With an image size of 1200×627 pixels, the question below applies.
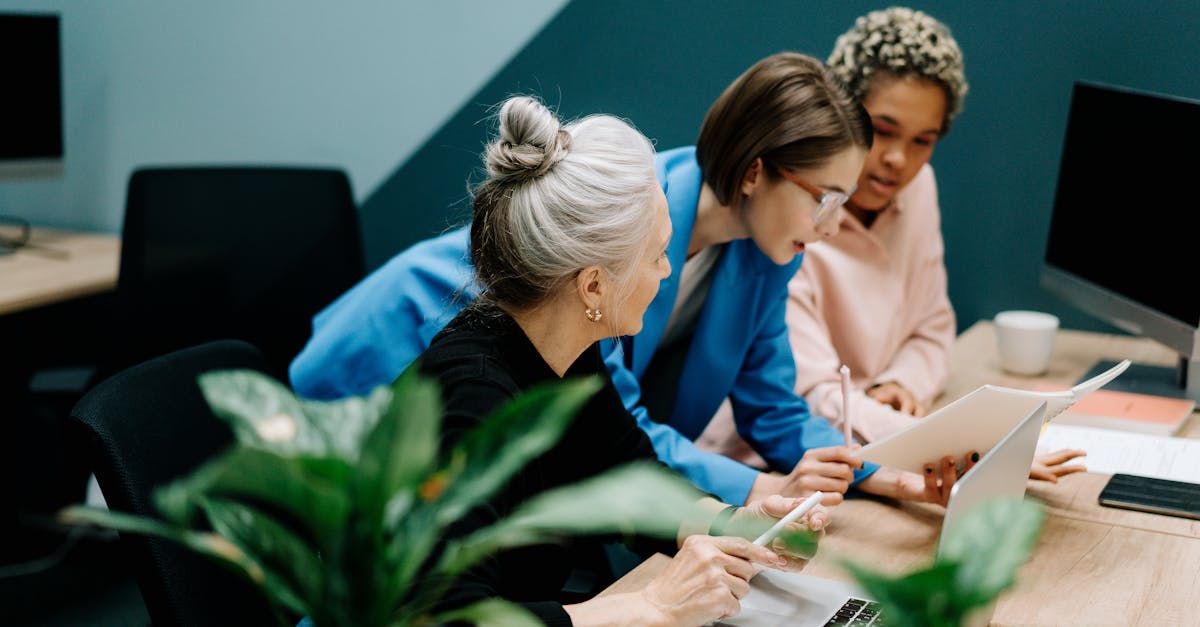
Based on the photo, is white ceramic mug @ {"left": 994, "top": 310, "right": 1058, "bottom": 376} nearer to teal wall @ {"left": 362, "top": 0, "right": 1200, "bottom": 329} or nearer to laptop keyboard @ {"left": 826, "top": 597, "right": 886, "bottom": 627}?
teal wall @ {"left": 362, "top": 0, "right": 1200, "bottom": 329}

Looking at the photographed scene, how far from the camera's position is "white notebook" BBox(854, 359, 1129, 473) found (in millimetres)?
1430

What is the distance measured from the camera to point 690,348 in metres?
2.00

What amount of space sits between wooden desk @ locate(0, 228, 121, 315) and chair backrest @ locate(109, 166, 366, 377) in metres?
0.29

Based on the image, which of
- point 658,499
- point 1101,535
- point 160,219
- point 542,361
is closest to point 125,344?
point 160,219

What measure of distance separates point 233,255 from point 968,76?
1.68 metres

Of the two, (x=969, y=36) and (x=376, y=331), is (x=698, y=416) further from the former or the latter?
(x=969, y=36)

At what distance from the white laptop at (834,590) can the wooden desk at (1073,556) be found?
43mm

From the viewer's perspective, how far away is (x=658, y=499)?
0.69 meters

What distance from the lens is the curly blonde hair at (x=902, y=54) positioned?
2186 mm

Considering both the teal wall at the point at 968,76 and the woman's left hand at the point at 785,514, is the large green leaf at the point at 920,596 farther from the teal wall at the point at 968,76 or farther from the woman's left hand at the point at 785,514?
the teal wall at the point at 968,76

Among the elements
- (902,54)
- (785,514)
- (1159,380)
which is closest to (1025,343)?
(1159,380)

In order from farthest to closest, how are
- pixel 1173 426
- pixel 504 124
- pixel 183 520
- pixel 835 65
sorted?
pixel 835 65 < pixel 1173 426 < pixel 504 124 < pixel 183 520

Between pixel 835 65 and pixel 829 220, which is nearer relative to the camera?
pixel 829 220

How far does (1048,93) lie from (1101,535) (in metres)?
1.37
